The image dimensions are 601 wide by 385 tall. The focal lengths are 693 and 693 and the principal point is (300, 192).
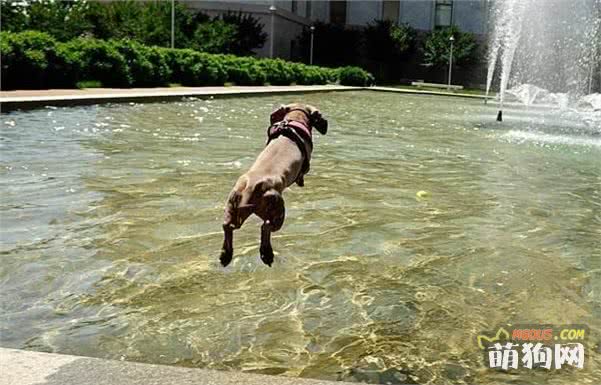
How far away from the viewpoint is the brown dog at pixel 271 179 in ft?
7.68

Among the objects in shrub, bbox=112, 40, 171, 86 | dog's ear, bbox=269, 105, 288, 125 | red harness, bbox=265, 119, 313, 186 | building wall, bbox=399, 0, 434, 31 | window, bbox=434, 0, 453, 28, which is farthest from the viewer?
building wall, bbox=399, 0, 434, 31

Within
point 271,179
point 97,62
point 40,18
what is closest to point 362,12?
point 40,18

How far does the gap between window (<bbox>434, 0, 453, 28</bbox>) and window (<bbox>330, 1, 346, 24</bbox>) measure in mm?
8550

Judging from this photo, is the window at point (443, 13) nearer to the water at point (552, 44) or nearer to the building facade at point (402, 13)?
the building facade at point (402, 13)

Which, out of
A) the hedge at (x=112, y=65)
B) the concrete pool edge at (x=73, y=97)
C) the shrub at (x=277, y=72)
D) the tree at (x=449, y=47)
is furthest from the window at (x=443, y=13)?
the concrete pool edge at (x=73, y=97)

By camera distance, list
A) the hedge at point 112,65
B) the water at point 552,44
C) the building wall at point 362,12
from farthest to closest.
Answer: the building wall at point 362,12 < the water at point 552,44 < the hedge at point 112,65

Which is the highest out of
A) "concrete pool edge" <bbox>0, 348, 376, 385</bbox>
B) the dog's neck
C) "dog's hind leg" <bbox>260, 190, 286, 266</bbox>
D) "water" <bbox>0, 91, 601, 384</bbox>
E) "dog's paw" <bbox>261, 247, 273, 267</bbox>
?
the dog's neck

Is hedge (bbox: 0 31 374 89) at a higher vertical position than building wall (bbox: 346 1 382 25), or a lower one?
lower

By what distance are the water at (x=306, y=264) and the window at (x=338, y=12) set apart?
57.1 m

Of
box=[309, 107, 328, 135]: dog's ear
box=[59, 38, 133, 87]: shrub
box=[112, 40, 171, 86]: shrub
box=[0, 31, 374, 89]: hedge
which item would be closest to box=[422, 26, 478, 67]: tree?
box=[0, 31, 374, 89]: hedge

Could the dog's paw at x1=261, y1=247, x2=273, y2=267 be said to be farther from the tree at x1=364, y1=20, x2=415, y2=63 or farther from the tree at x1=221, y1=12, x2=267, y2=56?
the tree at x1=364, y1=20, x2=415, y2=63

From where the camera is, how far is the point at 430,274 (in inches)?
176

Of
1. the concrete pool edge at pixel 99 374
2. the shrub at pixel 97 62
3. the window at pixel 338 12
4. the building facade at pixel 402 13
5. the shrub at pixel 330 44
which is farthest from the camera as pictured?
the window at pixel 338 12

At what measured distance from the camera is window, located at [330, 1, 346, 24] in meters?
64.4
